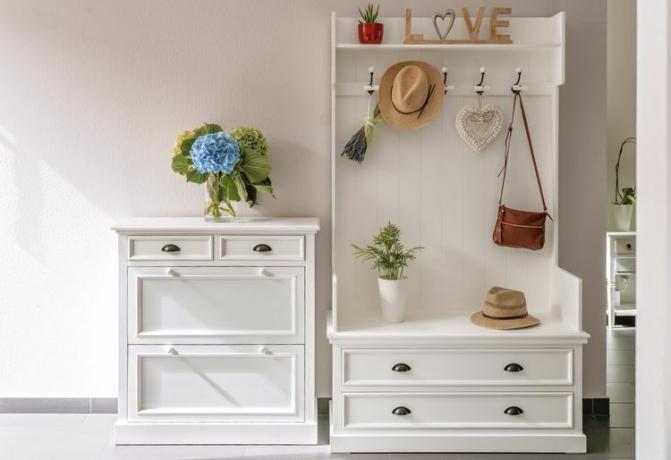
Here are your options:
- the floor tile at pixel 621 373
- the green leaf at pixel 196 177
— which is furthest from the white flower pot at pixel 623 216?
the green leaf at pixel 196 177

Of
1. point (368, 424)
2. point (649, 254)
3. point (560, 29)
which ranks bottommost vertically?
point (368, 424)

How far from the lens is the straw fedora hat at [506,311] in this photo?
3279 millimetres

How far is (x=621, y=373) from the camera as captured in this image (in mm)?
4457

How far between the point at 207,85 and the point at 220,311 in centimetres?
106

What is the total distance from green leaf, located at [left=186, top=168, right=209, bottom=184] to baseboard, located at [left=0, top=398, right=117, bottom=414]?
3.82ft

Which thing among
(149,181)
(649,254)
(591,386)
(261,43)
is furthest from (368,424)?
(649,254)

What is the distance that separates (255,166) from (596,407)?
1.99 meters

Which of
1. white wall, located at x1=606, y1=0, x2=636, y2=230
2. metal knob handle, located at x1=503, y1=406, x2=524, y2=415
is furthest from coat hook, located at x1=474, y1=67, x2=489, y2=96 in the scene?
white wall, located at x1=606, y1=0, x2=636, y2=230

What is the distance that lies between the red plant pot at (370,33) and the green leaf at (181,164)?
0.93 metres

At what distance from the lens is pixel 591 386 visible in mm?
3725

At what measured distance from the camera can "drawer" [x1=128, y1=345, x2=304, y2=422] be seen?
10.8ft

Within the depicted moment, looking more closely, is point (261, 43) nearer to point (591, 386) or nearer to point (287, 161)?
point (287, 161)

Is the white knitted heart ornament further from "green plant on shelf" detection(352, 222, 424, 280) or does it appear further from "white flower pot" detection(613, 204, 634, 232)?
"white flower pot" detection(613, 204, 634, 232)

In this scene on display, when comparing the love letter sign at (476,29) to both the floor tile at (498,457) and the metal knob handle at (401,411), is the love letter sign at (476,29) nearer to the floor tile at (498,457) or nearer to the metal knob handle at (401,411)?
the metal knob handle at (401,411)
